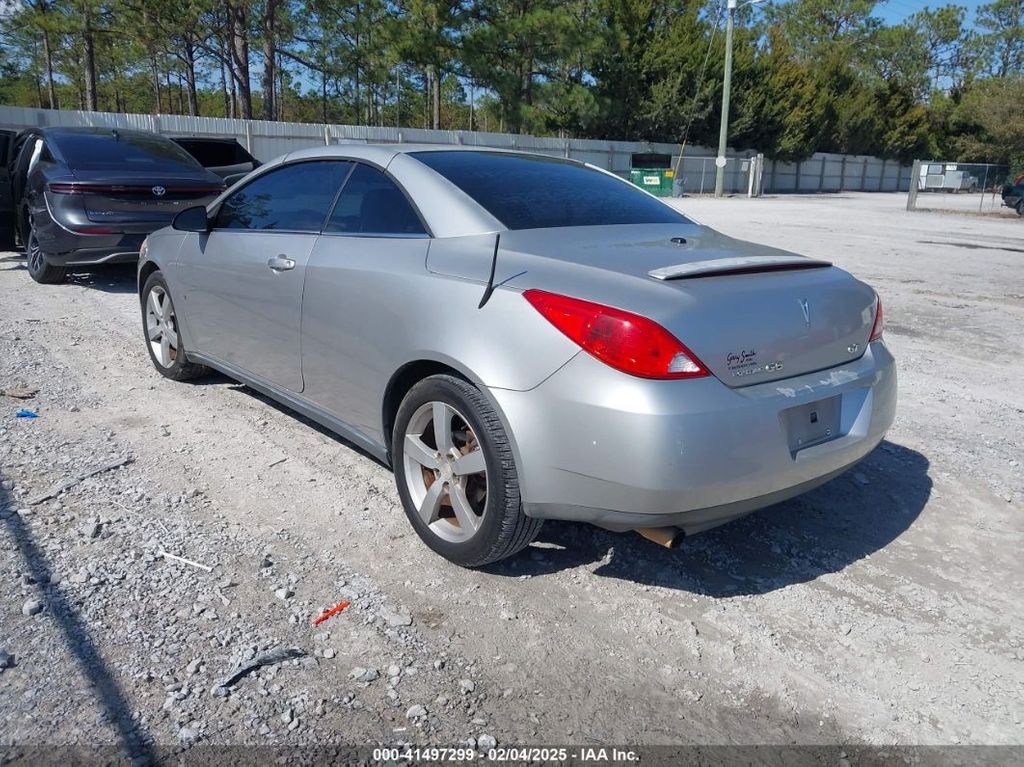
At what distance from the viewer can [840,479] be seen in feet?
13.2

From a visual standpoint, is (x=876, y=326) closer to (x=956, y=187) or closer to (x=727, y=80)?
(x=956, y=187)

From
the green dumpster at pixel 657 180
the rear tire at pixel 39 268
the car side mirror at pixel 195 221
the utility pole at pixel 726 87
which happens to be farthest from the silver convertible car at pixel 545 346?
the green dumpster at pixel 657 180

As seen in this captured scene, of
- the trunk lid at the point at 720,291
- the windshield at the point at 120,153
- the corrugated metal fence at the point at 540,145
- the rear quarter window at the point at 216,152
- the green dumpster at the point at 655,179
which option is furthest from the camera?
the green dumpster at the point at 655,179

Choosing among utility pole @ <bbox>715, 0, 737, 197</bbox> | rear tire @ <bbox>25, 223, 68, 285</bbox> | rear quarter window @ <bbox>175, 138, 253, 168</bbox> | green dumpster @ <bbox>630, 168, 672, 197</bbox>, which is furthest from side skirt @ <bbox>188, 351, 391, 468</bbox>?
green dumpster @ <bbox>630, 168, 672, 197</bbox>

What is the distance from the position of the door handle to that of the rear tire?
230 inches

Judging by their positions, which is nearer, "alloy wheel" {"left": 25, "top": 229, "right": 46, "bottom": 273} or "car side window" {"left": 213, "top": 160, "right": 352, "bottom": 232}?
"car side window" {"left": 213, "top": 160, "right": 352, "bottom": 232}

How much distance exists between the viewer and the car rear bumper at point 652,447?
247cm

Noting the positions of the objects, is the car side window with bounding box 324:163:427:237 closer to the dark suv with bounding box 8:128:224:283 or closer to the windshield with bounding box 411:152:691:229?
the windshield with bounding box 411:152:691:229

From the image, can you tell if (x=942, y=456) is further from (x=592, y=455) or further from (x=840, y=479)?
(x=592, y=455)

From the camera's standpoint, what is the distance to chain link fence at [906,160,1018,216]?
1135 inches

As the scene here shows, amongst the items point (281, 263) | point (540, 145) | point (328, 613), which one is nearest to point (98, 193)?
point (281, 263)

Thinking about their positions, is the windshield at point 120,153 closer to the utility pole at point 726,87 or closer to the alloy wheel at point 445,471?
the alloy wheel at point 445,471

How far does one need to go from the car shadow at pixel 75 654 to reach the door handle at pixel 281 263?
1.56 metres

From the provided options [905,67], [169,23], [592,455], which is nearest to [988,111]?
[169,23]
